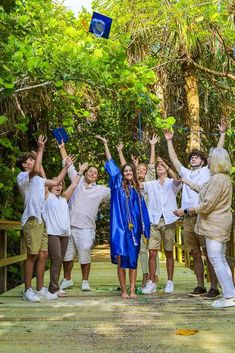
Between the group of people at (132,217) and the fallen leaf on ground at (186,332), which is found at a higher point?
the group of people at (132,217)

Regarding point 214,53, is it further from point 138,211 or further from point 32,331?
point 32,331

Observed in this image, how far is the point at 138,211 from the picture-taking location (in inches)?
212

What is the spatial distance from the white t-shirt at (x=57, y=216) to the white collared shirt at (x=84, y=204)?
17 centimetres

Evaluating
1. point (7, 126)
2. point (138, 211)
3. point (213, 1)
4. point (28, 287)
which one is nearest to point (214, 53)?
point (213, 1)

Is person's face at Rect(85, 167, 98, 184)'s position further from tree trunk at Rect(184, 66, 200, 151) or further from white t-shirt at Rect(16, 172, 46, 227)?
tree trunk at Rect(184, 66, 200, 151)

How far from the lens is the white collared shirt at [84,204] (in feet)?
19.2

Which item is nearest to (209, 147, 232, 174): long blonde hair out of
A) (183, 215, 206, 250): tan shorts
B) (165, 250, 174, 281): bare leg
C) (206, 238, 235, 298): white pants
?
(206, 238, 235, 298): white pants

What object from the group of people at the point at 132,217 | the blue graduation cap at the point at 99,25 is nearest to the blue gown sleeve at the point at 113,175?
the group of people at the point at 132,217

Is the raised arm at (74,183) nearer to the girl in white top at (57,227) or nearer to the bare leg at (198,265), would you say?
the girl in white top at (57,227)

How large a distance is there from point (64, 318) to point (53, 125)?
18.0 ft

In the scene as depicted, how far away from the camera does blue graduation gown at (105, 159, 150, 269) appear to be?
17.2ft

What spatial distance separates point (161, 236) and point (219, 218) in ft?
3.97

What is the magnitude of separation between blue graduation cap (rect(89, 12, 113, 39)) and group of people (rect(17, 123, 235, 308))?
4.65 ft

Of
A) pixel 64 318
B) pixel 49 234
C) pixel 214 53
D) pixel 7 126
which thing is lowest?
pixel 64 318
